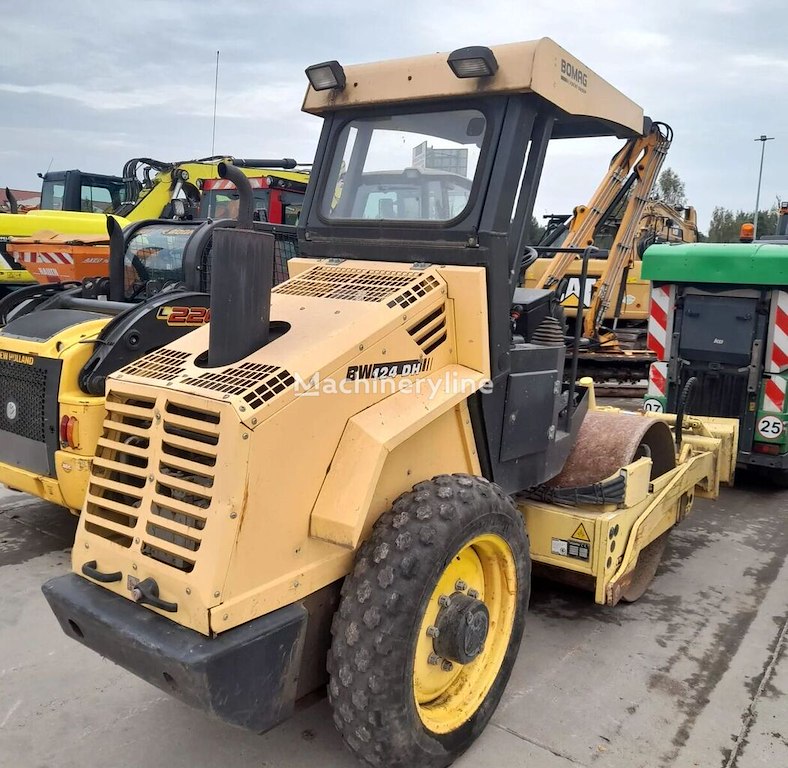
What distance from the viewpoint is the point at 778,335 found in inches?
237

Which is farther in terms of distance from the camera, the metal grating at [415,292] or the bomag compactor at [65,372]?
the bomag compactor at [65,372]

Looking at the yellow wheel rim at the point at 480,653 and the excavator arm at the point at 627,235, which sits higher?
the excavator arm at the point at 627,235

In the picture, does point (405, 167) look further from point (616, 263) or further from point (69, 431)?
point (616, 263)

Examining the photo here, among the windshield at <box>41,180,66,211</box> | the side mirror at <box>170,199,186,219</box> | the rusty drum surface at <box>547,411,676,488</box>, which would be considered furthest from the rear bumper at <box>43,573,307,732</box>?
the windshield at <box>41,180,66,211</box>

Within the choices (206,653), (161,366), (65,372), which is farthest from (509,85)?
(65,372)

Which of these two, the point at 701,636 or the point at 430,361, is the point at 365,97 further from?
the point at 701,636

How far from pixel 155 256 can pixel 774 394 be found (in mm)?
5228

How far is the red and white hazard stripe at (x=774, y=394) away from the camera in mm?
6023

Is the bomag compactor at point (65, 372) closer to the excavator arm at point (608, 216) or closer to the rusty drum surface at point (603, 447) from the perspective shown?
the rusty drum surface at point (603, 447)

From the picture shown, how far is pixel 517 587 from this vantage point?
9.87 feet

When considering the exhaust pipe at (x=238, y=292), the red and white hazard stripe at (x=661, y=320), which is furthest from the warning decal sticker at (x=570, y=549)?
the red and white hazard stripe at (x=661, y=320)

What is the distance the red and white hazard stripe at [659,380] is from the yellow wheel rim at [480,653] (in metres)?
4.09

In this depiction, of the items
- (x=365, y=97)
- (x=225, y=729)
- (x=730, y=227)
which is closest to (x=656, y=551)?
(x=225, y=729)

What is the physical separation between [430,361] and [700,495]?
3.31 meters
